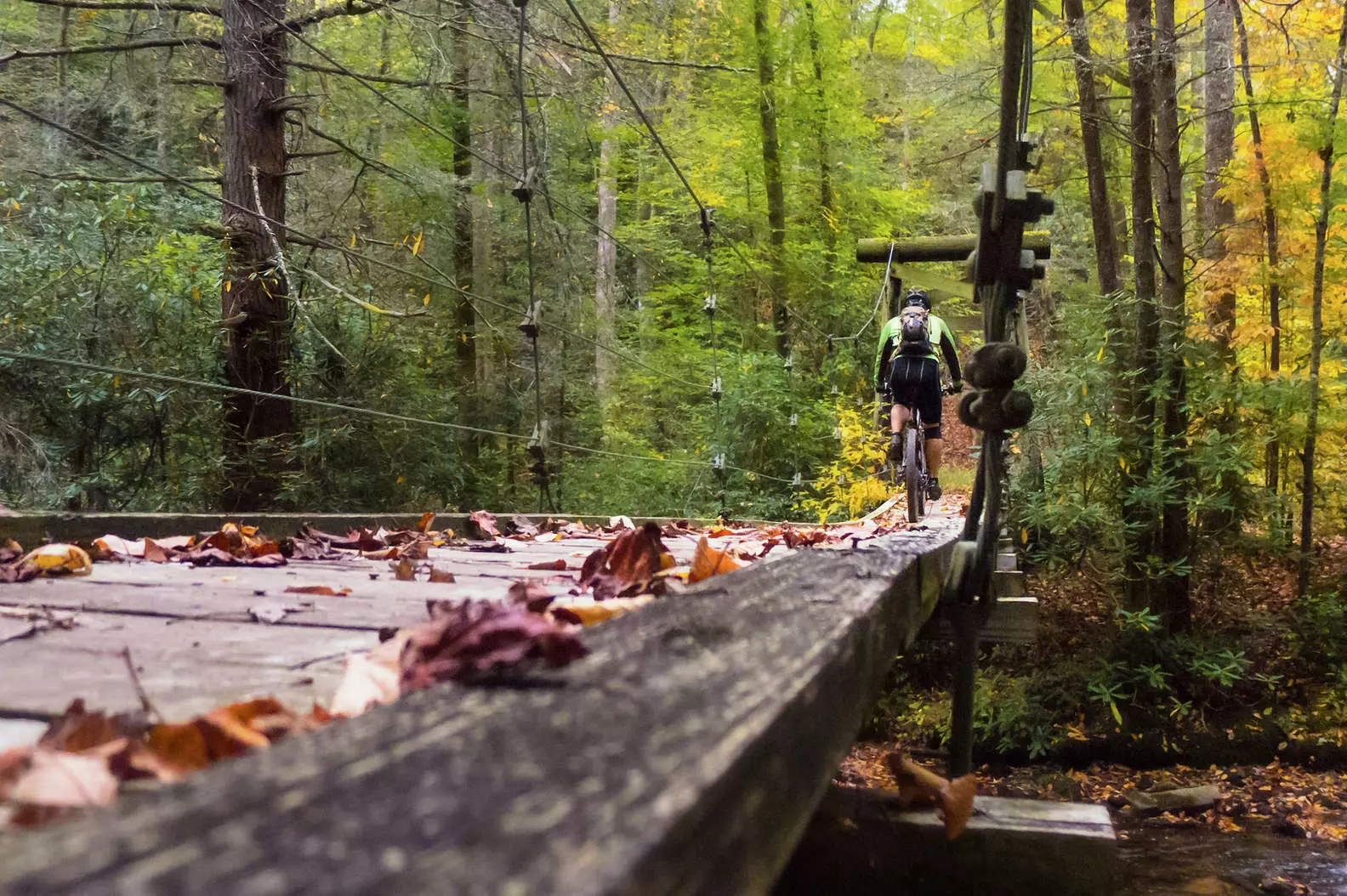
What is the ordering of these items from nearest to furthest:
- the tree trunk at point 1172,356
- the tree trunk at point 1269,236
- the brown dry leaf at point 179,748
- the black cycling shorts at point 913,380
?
the brown dry leaf at point 179,748
the black cycling shorts at point 913,380
the tree trunk at point 1172,356
the tree trunk at point 1269,236

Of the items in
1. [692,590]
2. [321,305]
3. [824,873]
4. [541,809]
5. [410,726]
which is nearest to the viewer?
[541,809]

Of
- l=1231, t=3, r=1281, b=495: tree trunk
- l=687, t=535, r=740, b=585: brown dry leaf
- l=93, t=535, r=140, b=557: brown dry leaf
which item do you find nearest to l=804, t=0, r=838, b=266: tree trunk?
l=1231, t=3, r=1281, b=495: tree trunk

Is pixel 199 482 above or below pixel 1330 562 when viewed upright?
above

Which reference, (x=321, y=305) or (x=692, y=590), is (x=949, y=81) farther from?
(x=692, y=590)

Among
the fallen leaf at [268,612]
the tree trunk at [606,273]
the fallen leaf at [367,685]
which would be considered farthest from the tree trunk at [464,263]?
the fallen leaf at [367,685]

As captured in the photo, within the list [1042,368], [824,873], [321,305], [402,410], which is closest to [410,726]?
[824,873]

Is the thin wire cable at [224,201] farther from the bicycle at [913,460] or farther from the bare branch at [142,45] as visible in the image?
the bicycle at [913,460]

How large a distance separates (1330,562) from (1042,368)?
3.71m

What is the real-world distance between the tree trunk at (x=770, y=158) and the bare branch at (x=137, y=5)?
7789 mm

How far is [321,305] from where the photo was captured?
7.56 m

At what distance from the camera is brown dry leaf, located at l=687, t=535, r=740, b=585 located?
68.2 inches

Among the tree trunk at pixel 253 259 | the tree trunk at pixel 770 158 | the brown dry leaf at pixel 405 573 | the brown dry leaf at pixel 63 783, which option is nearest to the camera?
the brown dry leaf at pixel 63 783

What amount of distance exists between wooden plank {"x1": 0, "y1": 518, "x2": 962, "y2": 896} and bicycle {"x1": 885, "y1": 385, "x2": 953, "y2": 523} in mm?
5041

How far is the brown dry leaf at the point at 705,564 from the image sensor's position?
1733mm
